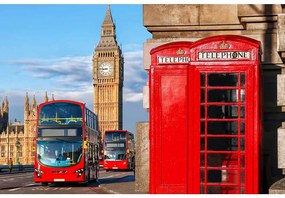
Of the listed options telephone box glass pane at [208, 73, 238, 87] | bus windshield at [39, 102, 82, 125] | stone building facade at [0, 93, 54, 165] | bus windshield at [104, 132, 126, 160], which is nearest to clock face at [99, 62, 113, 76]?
stone building facade at [0, 93, 54, 165]

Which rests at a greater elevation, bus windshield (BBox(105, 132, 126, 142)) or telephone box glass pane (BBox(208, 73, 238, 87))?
telephone box glass pane (BBox(208, 73, 238, 87))

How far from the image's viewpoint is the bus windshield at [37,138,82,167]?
2160 centimetres

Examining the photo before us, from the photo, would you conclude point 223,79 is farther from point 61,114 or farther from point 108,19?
point 108,19

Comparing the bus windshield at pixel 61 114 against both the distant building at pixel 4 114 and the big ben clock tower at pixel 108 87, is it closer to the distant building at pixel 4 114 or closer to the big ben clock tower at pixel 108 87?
the big ben clock tower at pixel 108 87

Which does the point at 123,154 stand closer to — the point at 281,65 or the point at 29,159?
the point at 281,65

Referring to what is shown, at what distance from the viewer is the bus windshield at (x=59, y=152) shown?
21.6 meters

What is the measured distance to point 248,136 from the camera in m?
8.30

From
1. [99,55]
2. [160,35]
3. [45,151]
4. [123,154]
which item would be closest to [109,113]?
[99,55]

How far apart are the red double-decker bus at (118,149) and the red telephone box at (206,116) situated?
34285 millimetres

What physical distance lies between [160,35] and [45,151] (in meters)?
11.7

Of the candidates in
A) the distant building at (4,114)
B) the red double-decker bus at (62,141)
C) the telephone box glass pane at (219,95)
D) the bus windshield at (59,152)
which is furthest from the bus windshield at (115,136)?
the distant building at (4,114)

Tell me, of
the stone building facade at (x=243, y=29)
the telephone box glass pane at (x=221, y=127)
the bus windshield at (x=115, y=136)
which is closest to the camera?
the telephone box glass pane at (x=221, y=127)

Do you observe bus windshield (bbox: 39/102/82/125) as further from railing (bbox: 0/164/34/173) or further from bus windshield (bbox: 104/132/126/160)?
railing (bbox: 0/164/34/173)

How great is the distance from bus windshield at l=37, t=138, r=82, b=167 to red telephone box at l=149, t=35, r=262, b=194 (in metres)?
13.0
